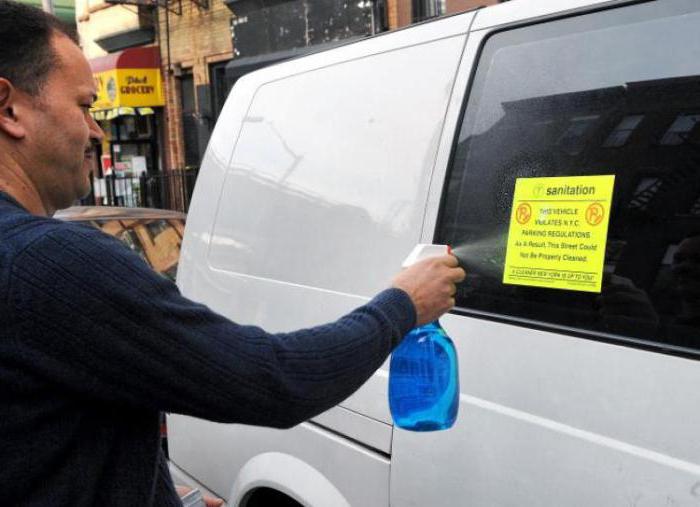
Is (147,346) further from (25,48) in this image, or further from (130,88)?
(130,88)

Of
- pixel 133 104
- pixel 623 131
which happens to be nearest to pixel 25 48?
pixel 623 131

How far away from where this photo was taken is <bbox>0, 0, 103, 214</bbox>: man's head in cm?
121

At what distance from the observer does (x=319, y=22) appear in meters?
10.0

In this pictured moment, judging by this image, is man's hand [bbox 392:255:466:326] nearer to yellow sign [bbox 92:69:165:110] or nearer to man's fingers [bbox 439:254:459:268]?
man's fingers [bbox 439:254:459:268]

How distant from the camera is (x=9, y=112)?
1207mm

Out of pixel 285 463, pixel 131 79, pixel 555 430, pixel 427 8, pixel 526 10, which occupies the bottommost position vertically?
pixel 285 463

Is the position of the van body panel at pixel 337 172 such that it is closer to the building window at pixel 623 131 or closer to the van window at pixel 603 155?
the van window at pixel 603 155

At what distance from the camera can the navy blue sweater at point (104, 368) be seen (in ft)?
3.46

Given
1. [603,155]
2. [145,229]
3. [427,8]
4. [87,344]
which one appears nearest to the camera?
[87,344]

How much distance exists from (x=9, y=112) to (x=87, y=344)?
0.45 metres

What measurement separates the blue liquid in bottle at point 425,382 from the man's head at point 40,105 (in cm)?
84

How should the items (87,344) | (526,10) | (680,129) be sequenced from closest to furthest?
1. (87,344)
2. (680,129)
3. (526,10)

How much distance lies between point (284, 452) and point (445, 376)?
0.83m

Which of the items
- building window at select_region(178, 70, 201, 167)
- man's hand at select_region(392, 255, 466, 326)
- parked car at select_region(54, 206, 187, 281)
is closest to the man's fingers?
man's hand at select_region(392, 255, 466, 326)
